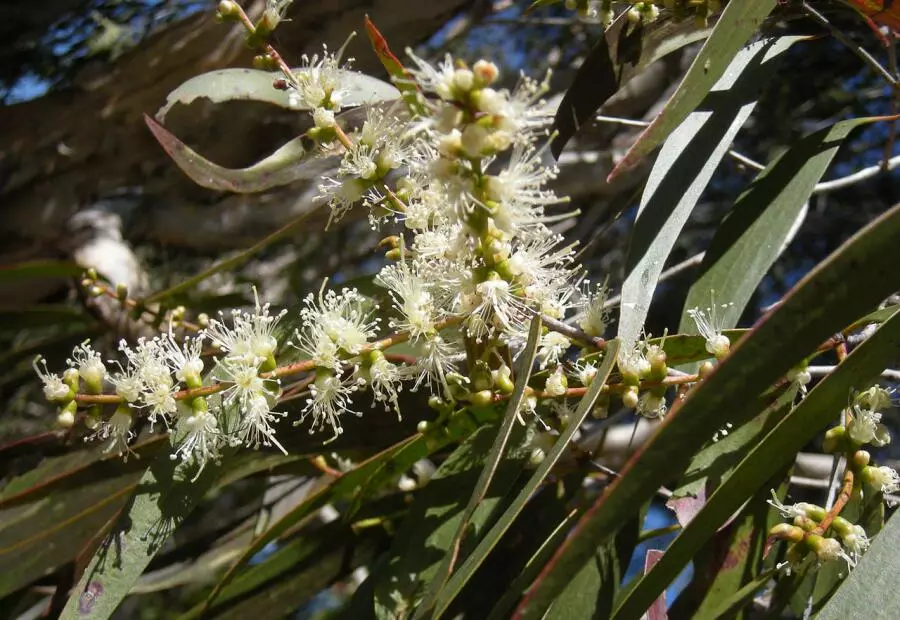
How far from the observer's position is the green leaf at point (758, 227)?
112 cm

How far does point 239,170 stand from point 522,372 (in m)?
0.50

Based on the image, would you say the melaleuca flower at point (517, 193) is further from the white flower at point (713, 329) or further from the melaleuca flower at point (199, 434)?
the melaleuca flower at point (199, 434)

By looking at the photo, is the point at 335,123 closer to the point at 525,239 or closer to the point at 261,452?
the point at 525,239

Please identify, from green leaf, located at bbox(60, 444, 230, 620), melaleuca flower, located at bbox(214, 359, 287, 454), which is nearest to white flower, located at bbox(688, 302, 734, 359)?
melaleuca flower, located at bbox(214, 359, 287, 454)

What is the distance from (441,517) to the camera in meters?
1.11

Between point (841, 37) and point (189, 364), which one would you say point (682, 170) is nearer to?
point (841, 37)

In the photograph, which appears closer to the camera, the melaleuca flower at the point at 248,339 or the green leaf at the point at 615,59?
the melaleuca flower at the point at 248,339

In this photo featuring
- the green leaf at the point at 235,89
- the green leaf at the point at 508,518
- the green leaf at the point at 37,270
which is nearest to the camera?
the green leaf at the point at 508,518

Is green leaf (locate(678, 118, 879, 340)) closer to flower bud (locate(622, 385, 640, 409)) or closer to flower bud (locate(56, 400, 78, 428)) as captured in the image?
flower bud (locate(622, 385, 640, 409))

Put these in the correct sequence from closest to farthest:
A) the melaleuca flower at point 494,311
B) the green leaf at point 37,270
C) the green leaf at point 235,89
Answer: the melaleuca flower at point 494,311, the green leaf at point 235,89, the green leaf at point 37,270

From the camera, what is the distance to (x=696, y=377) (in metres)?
0.93

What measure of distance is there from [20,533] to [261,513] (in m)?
0.53

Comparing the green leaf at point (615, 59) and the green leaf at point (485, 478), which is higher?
the green leaf at point (615, 59)

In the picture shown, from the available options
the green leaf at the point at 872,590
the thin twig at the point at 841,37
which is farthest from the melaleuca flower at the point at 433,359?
the thin twig at the point at 841,37
